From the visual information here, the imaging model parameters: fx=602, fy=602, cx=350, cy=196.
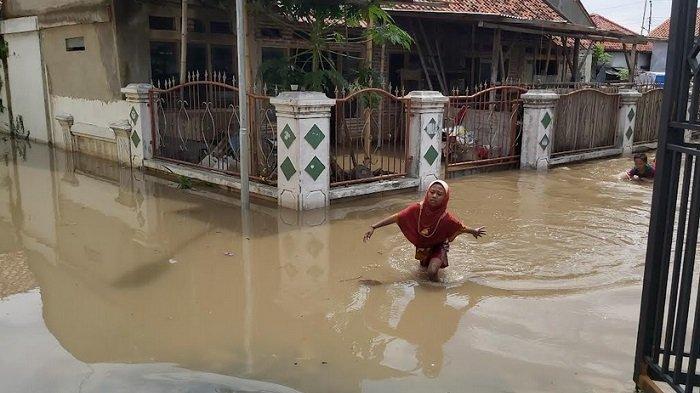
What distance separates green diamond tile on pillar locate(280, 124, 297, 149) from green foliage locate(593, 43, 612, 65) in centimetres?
2054

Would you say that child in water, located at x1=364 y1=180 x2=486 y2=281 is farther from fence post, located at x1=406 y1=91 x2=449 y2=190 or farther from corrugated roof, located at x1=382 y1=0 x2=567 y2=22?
corrugated roof, located at x1=382 y1=0 x2=567 y2=22

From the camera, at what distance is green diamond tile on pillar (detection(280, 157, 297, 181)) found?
7.73m

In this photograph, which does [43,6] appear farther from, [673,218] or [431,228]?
[673,218]

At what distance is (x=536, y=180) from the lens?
1033 cm

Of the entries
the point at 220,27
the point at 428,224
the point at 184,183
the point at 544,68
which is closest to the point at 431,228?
the point at 428,224

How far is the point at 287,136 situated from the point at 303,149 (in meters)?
0.28

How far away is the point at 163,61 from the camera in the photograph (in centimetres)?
1129

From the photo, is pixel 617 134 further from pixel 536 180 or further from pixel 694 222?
pixel 694 222

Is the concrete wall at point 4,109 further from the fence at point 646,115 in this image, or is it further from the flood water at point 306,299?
the fence at point 646,115

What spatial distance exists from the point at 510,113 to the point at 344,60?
437 cm

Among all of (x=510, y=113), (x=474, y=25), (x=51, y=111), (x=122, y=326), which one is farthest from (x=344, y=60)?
(x=122, y=326)

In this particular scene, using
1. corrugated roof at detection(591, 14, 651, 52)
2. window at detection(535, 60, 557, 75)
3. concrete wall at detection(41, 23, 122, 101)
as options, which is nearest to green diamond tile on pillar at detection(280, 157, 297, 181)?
concrete wall at detection(41, 23, 122, 101)

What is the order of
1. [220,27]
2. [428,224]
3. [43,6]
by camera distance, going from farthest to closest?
1. [43,6]
2. [220,27]
3. [428,224]

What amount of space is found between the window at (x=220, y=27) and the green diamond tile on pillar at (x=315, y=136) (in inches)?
195
